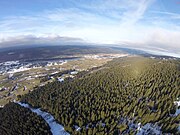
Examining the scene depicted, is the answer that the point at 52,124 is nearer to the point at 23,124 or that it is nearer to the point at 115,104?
the point at 23,124

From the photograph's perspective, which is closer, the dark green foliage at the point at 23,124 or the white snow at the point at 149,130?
the white snow at the point at 149,130

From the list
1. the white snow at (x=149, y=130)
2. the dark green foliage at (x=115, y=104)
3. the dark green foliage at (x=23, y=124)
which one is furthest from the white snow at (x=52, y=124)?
the white snow at (x=149, y=130)

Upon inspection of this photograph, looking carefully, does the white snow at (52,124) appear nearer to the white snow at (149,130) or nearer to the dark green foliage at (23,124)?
the dark green foliage at (23,124)

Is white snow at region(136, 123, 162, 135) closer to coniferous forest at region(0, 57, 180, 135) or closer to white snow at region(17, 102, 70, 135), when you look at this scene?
coniferous forest at region(0, 57, 180, 135)

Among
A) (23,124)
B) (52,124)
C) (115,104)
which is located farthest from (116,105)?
(23,124)

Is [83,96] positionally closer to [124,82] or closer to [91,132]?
[124,82]

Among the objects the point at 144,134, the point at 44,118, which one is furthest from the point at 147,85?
the point at 44,118
